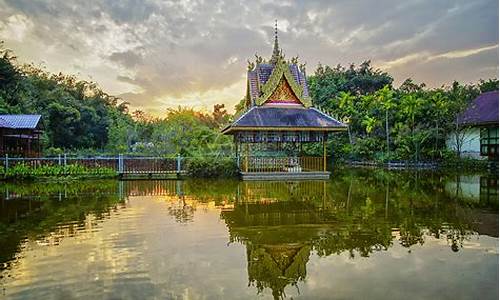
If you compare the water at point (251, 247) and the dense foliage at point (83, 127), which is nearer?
the water at point (251, 247)

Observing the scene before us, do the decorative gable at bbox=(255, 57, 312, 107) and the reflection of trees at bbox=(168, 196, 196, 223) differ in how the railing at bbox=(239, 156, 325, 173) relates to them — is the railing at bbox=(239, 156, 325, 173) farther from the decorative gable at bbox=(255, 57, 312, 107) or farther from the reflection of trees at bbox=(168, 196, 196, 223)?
the reflection of trees at bbox=(168, 196, 196, 223)

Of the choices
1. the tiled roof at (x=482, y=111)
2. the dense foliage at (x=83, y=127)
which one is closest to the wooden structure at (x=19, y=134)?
the dense foliage at (x=83, y=127)

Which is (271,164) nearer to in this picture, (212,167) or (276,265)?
(212,167)

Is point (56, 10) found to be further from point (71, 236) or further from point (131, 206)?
point (71, 236)

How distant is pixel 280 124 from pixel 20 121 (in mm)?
13033

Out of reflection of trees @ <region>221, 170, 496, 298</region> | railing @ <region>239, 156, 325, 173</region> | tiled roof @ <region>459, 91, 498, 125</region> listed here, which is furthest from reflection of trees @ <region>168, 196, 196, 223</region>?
tiled roof @ <region>459, 91, 498, 125</region>

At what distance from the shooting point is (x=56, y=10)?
14.0 metres

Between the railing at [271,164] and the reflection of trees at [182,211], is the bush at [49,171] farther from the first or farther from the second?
the reflection of trees at [182,211]

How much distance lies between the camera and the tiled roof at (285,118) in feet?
53.5

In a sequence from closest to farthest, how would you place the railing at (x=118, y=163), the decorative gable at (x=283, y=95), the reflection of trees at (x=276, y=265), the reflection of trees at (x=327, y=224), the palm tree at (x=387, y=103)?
the reflection of trees at (x=276, y=265) < the reflection of trees at (x=327, y=224) < the railing at (x=118, y=163) < the decorative gable at (x=283, y=95) < the palm tree at (x=387, y=103)

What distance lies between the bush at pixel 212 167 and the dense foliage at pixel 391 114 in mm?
11892

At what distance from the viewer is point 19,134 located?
20.7 metres

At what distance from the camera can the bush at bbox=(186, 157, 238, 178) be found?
1702cm

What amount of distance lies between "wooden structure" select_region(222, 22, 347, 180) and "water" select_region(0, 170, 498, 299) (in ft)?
18.7
